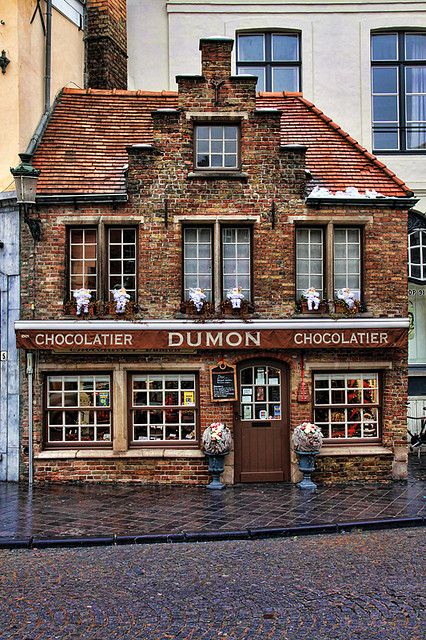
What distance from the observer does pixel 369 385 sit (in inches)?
541

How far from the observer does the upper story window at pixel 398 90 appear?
18.2m

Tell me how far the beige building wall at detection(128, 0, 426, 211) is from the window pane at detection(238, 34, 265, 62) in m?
0.31

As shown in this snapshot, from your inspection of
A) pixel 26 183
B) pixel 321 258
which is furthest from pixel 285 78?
pixel 26 183

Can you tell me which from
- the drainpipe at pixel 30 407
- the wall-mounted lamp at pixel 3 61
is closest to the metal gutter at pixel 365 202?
the drainpipe at pixel 30 407

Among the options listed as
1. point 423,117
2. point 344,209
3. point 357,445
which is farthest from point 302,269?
point 423,117

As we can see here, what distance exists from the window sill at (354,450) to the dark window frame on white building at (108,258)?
15.5ft

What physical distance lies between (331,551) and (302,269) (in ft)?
20.0

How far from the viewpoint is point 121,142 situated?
14766mm

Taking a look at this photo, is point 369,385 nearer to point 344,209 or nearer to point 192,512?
point 344,209

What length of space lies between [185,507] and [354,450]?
3754 mm

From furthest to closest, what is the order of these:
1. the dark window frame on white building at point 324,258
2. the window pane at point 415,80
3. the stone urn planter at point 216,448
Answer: the window pane at point 415,80 → the dark window frame on white building at point 324,258 → the stone urn planter at point 216,448

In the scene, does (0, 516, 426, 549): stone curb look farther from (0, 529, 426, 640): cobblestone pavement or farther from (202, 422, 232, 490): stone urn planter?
(202, 422, 232, 490): stone urn planter

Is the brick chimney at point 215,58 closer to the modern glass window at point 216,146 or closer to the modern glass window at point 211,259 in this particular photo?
the modern glass window at point 216,146

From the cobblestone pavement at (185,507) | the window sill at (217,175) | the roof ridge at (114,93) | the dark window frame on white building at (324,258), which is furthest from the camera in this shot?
the roof ridge at (114,93)
